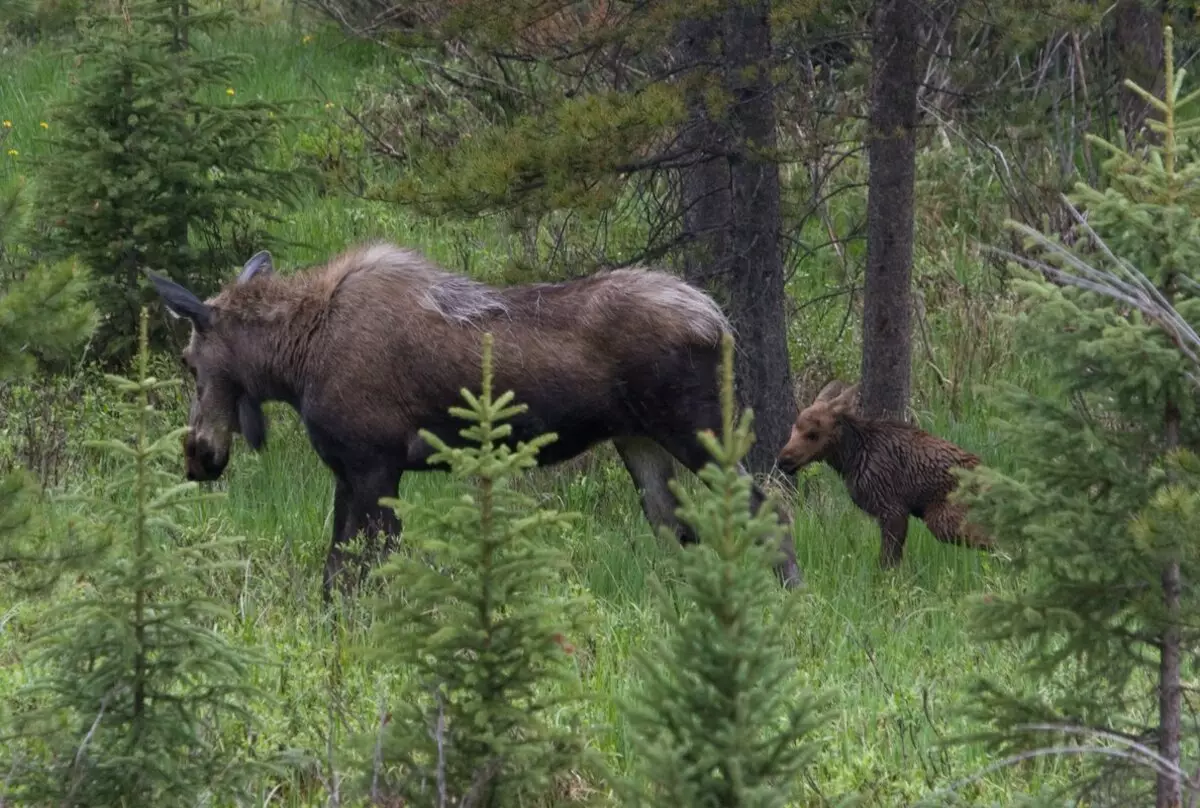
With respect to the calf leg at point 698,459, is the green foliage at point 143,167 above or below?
above

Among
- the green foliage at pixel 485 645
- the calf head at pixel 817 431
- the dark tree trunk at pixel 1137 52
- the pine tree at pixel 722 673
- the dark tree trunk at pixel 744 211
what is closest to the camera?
the pine tree at pixel 722 673

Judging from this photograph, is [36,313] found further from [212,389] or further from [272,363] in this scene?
[212,389]

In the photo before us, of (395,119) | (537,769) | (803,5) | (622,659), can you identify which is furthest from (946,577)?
(395,119)

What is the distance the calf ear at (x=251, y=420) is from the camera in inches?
375

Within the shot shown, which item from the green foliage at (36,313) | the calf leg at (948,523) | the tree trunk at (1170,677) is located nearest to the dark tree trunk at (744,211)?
the calf leg at (948,523)

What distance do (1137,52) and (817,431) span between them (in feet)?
19.5

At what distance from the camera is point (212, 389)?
9461mm

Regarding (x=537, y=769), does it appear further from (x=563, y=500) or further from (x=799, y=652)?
(x=563, y=500)

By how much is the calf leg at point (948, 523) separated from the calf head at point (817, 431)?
28.8 inches

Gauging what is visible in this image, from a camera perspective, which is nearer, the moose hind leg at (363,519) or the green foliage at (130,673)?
the green foliage at (130,673)

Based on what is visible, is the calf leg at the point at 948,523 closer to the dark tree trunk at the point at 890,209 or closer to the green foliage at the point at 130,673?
the dark tree trunk at the point at 890,209

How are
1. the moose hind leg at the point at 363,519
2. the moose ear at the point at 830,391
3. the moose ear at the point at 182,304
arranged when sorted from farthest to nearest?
the moose ear at the point at 830,391
the moose ear at the point at 182,304
the moose hind leg at the point at 363,519

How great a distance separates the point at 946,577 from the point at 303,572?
327 centimetres

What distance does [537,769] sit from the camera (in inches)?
174
